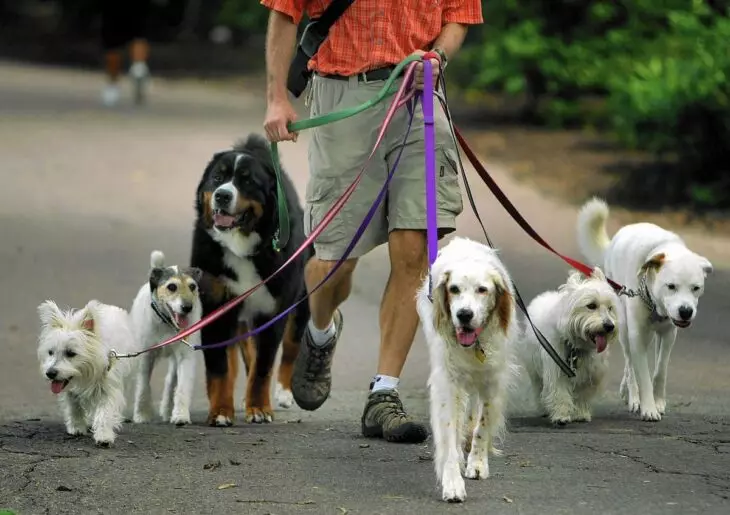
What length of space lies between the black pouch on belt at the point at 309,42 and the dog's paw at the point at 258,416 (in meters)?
1.73

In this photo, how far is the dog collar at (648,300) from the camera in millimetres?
7966

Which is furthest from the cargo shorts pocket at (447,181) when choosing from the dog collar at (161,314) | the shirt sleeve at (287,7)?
the dog collar at (161,314)

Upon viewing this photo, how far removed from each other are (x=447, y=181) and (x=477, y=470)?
1.55 metres

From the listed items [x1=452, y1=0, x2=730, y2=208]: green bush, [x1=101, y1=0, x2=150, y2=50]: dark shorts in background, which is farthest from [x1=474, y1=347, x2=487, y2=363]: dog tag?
[x1=101, y1=0, x2=150, y2=50]: dark shorts in background

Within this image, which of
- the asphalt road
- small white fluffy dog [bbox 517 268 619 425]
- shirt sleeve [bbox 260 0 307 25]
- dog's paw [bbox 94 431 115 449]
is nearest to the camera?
the asphalt road

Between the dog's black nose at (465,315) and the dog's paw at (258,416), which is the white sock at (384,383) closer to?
the dog's paw at (258,416)

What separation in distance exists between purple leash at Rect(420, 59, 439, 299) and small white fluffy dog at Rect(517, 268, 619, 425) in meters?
1.20

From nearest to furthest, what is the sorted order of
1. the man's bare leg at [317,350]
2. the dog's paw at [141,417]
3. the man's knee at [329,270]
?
1. the man's knee at [329,270]
2. the man's bare leg at [317,350]
3. the dog's paw at [141,417]

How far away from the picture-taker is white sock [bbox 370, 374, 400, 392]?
712 centimetres

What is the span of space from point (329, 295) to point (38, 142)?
47.1ft

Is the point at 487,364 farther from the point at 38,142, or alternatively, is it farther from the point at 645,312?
the point at 38,142

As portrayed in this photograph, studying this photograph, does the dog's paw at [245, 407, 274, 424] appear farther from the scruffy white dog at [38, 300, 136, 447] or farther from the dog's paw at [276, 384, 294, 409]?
the scruffy white dog at [38, 300, 136, 447]

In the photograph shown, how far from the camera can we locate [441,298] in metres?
5.95

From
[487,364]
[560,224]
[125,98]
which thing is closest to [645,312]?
[487,364]
